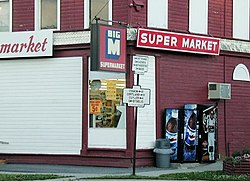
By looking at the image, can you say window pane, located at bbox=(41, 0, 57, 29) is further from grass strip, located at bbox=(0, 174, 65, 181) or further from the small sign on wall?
grass strip, located at bbox=(0, 174, 65, 181)

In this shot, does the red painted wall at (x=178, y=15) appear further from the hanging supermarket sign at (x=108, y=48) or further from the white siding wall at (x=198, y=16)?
the hanging supermarket sign at (x=108, y=48)

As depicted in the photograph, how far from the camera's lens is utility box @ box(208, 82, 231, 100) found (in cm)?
2589

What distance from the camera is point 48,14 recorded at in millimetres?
25781

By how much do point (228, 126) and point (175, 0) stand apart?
5.86 meters

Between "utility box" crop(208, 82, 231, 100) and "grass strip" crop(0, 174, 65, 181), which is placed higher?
"utility box" crop(208, 82, 231, 100)

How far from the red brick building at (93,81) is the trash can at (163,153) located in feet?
1.40

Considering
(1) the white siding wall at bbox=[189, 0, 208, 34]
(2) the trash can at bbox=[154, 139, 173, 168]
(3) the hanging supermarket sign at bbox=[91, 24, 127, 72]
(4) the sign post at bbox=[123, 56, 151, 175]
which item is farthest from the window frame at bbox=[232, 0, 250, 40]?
(4) the sign post at bbox=[123, 56, 151, 175]

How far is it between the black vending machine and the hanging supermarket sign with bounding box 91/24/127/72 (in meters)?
2.85

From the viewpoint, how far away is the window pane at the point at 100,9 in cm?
2450

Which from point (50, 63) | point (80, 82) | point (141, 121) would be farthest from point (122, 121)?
point (50, 63)

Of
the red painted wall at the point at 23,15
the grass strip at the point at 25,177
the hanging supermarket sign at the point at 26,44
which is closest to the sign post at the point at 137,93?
the grass strip at the point at 25,177

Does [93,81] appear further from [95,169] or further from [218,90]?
[218,90]

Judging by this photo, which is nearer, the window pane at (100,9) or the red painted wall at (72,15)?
the window pane at (100,9)

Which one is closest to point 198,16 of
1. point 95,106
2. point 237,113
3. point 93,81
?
point 237,113
